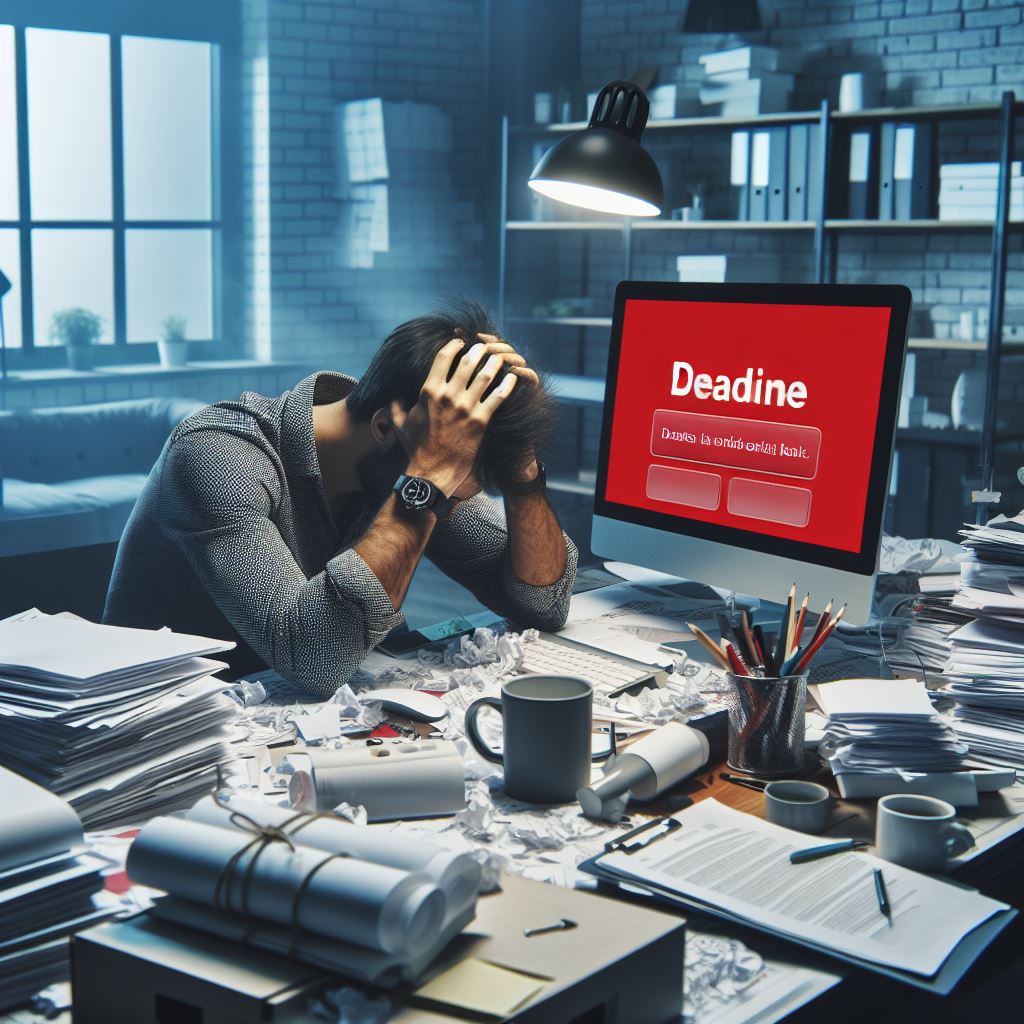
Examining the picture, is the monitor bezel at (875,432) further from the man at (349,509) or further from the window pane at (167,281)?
the window pane at (167,281)

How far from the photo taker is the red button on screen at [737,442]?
158 centimetres

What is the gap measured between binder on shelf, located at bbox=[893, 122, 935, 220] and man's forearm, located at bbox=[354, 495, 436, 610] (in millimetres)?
3165

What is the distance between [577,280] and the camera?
18.7 ft

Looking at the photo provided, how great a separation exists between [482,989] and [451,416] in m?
1.04

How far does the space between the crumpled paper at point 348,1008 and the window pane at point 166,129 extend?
4483 mm

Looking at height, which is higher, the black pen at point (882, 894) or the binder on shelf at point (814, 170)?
the binder on shelf at point (814, 170)

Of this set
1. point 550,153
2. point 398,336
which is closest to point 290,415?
point 398,336

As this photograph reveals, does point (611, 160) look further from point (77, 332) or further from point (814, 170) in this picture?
point (77, 332)

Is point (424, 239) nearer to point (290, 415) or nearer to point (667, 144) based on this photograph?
point (667, 144)

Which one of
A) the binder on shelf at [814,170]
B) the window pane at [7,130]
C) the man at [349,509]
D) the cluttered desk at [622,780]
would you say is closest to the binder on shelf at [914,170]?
the binder on shelf at [814,170]

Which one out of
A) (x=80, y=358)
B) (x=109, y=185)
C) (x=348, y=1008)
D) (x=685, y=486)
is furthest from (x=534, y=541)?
(x=109, y=185)

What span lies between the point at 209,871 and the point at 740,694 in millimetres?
618

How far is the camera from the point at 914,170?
13.8ft

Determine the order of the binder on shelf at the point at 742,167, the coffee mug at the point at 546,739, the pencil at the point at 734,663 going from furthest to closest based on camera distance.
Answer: the binder on shelf at the point at 742,167 < the pencil at the point at 734,663 < the coffee mug at the point at 546,739
